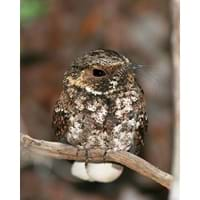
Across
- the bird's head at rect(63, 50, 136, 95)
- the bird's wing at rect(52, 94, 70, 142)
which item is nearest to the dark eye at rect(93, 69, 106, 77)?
the bird's head at rect(63, 50, 136, 95)

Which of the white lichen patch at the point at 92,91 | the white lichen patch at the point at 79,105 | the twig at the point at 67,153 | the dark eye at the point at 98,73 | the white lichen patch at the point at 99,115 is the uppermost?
the dark eye at the point at 98,73

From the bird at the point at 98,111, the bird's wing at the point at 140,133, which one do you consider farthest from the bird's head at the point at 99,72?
the bird's wing at the point at 140,133

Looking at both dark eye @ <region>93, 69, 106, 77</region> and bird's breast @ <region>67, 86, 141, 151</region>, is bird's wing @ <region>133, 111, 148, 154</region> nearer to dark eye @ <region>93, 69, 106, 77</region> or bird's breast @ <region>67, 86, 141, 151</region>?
bird's breast @ <region>67, 86, 141, 151</region>

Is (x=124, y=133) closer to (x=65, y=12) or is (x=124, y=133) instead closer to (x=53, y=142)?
(x=53, y=142)

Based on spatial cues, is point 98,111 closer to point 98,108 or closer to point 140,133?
point 98,108

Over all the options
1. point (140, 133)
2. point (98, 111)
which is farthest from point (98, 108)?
point (140, 133)

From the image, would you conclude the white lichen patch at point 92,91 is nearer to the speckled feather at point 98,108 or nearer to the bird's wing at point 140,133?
the speckled feather at point 98,108
